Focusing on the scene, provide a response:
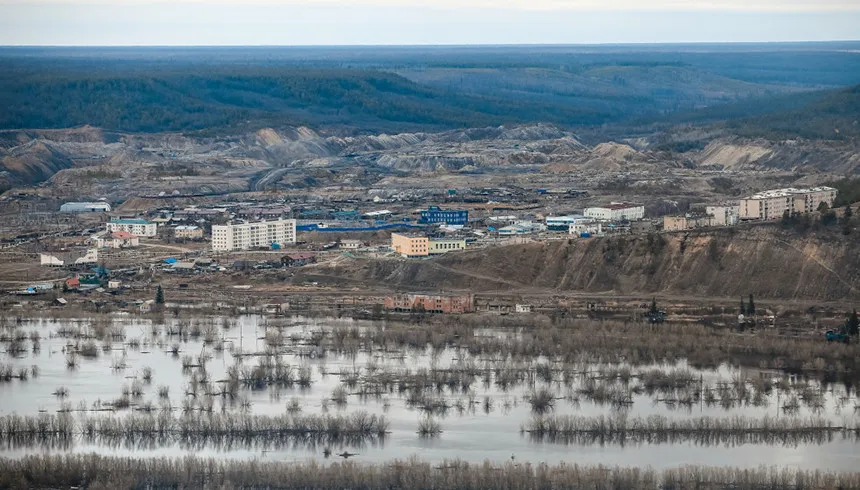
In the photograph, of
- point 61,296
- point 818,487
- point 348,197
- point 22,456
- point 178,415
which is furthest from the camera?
point 348,197

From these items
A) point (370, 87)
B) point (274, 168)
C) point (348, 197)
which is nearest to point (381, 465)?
point (348, 197)

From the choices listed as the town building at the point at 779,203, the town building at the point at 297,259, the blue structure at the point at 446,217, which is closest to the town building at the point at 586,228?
the town building at the point at 779,203

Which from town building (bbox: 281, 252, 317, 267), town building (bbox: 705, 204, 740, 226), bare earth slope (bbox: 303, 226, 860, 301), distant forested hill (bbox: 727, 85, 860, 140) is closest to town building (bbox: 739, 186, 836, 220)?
town building (bbox: 705, 204, 740, 226)

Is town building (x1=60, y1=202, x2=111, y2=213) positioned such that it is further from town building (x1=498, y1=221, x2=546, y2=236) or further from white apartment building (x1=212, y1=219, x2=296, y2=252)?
town building (x1=498, y1=221, x2=546, y2=236)

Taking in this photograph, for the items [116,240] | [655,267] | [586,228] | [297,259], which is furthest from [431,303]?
[116,240]

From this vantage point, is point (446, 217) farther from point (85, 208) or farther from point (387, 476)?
point (387, 476)

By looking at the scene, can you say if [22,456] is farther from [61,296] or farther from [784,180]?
[784,180]

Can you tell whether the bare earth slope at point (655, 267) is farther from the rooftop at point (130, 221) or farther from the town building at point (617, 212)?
the rooftop at point (130, 221)
